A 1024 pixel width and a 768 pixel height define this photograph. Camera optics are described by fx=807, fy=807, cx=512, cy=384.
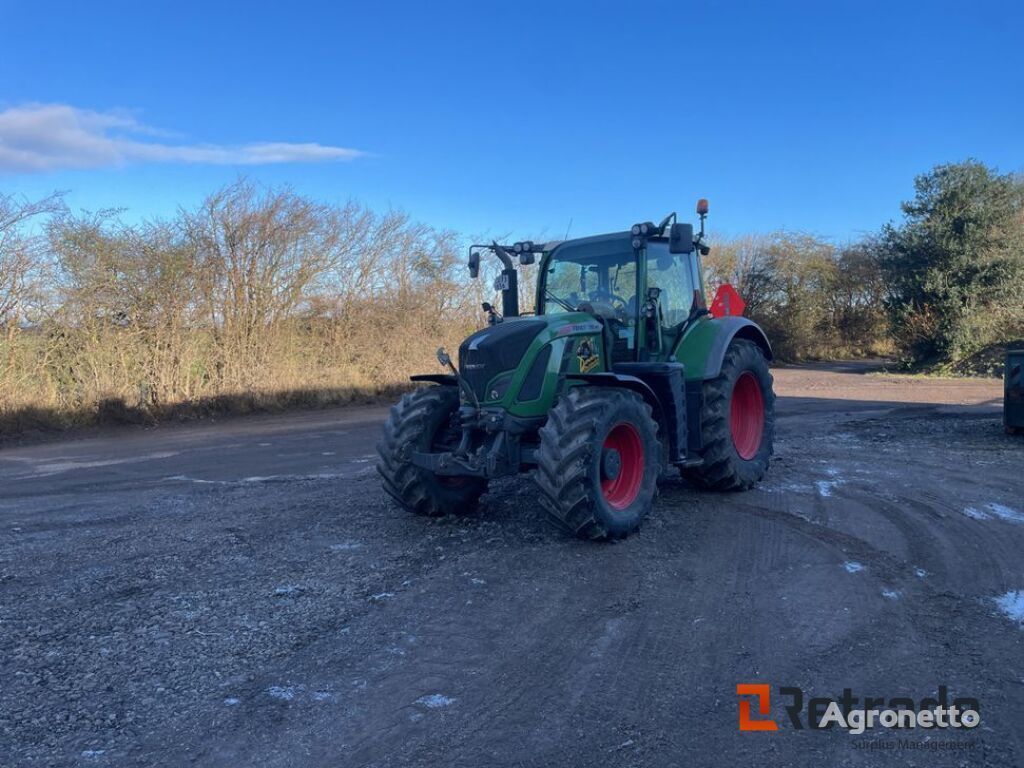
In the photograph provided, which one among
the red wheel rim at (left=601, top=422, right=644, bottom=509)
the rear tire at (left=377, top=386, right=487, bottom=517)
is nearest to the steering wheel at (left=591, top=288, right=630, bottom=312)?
the red wheel rim at (left=601, top=422, right=644, bottom=509)

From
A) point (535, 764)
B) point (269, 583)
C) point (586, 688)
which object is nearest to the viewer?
point (535, 764)

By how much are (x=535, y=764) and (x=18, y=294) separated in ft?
43.4

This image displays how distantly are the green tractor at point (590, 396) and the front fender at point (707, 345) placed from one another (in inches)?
0.5

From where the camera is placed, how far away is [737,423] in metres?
8.02

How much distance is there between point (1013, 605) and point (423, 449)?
384cm

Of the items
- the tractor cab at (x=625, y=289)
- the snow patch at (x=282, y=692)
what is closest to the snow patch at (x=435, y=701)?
the snow patch at (x=282, y=692)

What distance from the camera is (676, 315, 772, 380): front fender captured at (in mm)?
6812

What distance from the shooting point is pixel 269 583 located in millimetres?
4898

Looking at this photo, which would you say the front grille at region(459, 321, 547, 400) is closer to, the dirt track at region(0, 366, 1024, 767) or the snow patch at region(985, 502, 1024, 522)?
the dirt track at region(0, 366, 1024, 767)

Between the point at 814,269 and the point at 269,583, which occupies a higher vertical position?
the point at 814,269

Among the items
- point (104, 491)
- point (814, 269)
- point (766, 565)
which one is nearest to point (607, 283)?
point (766, 565)

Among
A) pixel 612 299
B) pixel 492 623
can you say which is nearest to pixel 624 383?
pixel 612 299

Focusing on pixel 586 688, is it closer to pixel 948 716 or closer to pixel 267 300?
pixel 948 716

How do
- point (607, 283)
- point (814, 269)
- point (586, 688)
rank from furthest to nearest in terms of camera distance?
point (814, 269), point (607, 283), point (586, 688)
